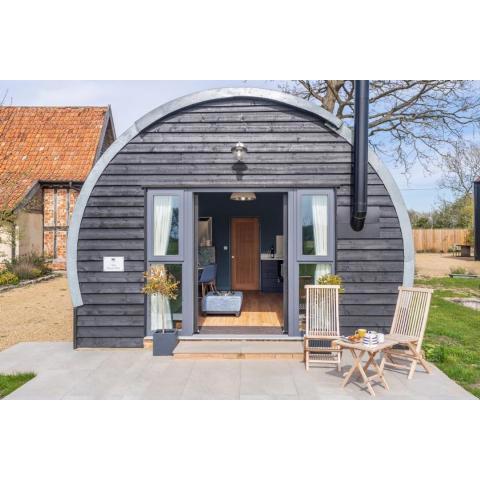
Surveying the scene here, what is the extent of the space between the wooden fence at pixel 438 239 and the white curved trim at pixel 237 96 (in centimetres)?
2210

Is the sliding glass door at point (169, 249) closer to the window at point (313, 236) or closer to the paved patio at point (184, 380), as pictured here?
the paved patio at point (184, 380)

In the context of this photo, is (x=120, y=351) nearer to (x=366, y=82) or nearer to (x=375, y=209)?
(x=375, y=209)

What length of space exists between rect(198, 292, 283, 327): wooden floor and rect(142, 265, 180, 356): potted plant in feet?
3.25

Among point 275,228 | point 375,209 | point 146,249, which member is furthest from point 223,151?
point 275,228

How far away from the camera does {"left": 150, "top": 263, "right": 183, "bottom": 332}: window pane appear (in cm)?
660

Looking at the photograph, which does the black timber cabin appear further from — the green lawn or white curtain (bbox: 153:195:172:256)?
the green lawn

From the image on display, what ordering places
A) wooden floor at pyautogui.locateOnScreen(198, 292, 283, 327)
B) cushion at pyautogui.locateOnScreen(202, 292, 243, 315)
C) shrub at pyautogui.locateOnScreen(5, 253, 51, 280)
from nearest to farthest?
1. wooden floor at pyautogui.locateOnScreen(198, 292, 283, 327)
2. cushion at pyautogui.locateOnScreen(202, 292, 243, 315)
3. shrub at pyautogui.locateOnScreen(5, 253, 51, 280)

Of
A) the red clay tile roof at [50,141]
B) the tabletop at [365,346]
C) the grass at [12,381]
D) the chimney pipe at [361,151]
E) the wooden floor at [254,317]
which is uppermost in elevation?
the red clay tile roof at [50,141]

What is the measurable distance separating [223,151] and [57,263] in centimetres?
1286

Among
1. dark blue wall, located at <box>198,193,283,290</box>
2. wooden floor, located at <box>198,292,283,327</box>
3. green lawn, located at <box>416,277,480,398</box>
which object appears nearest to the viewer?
green lawn, located at <box>416,277,480,398</box>

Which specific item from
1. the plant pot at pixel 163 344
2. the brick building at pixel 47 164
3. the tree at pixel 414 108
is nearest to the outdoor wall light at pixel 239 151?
the plant pot at pixel 163 344

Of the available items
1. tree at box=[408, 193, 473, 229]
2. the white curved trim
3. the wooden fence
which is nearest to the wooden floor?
the white curved trim

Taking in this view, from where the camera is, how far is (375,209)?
6.48m

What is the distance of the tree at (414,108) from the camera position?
14492mm
